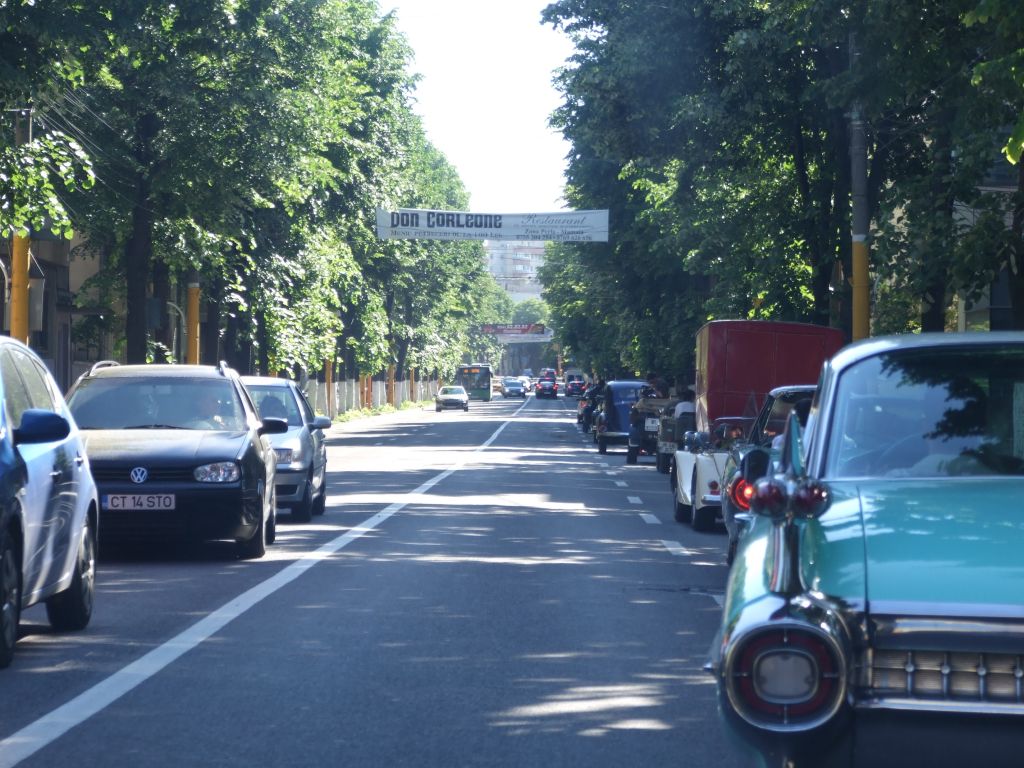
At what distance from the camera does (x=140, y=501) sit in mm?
13125

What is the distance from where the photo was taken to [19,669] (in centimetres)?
813

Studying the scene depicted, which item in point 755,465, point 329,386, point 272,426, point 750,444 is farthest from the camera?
point 329,386

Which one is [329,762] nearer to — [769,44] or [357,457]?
[769,44]

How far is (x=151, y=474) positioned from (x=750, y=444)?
4.96 meters

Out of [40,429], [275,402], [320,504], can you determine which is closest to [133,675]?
[40,429]

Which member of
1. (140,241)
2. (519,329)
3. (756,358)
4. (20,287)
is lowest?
(756,358)

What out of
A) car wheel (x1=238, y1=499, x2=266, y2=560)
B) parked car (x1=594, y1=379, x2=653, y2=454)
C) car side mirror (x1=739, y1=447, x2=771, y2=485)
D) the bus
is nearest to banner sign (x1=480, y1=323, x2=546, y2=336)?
the bus

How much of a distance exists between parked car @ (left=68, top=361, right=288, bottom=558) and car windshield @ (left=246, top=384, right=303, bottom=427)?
4.64 meters

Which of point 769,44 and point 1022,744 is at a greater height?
point 769,44

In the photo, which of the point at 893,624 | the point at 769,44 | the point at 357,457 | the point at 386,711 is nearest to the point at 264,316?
the point at 357,457

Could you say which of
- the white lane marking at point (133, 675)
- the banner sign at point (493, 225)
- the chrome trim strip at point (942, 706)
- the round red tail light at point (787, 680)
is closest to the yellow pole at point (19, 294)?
the white lane marking at point (133, 675)

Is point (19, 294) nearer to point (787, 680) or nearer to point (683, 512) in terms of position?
point (683, 512)

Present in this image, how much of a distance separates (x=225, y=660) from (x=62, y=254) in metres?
40.2

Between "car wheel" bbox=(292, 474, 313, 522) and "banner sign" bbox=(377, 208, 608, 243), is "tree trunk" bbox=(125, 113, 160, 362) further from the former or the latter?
"banner sign" bbox=(377, 208, 608, 243)
